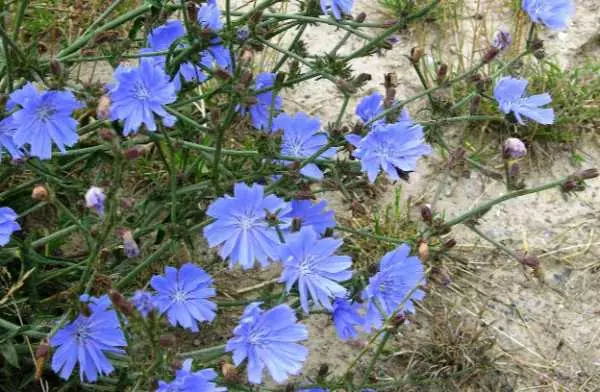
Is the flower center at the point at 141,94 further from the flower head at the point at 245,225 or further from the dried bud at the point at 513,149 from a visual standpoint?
the dried bud at the point at 513,149

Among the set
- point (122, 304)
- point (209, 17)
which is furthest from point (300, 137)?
point (122, 304)

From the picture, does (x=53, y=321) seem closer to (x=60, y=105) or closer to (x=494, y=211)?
(x=60, y=105)

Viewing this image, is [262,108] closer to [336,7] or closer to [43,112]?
[336,7]

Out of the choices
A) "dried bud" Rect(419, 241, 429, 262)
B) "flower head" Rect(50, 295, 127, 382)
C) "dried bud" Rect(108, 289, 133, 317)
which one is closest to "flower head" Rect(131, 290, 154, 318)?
"dried bud" Rect(108, 289, 133, 317)

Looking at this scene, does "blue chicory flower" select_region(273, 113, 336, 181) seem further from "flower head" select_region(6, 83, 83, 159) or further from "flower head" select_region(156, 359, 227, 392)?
"flower head" select_region(156, 359, 227, 392)

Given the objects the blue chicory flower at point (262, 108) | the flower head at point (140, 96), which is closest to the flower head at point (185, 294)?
the flower head at point (140, 96)
